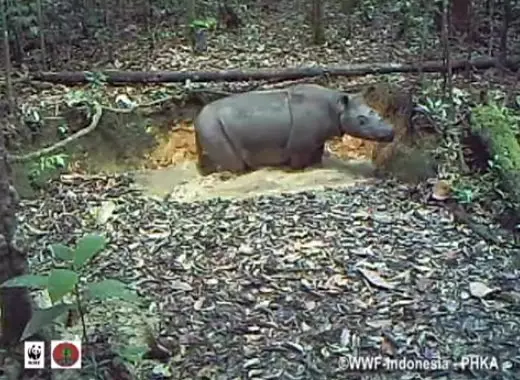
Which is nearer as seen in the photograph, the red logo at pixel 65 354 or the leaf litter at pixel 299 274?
the red logo at pixel 65 354

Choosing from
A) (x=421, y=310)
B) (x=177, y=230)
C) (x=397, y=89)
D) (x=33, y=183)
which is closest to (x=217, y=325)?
(x=421, y=310)

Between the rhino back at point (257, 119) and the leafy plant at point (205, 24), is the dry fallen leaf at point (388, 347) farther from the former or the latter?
the leafy plant at point (205, 24)

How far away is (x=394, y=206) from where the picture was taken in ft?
14.5

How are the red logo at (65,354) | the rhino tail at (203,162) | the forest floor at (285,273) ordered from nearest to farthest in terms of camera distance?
the red logo at (65,354) → the forest floor at (285,273) → the rhino tail at (203,162)

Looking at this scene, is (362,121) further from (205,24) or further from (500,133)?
(205,24)

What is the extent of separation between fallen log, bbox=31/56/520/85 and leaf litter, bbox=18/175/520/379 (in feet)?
5.72

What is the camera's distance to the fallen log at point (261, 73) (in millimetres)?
6395

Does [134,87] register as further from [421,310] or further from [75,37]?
[421,310]

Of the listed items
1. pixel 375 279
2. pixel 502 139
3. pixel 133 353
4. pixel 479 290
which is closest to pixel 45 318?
pixel 133 353

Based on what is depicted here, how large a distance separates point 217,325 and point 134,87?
362 centimetres

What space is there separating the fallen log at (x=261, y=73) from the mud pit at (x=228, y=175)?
44cm

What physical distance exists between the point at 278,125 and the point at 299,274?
2.32 m

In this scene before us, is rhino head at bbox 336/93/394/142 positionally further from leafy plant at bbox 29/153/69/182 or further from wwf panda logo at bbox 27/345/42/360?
wwf panda logo at bbox 27/345/42/360

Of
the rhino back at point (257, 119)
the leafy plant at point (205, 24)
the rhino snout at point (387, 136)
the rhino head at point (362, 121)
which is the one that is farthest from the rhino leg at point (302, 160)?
the leafy plant at point (205, 24)
